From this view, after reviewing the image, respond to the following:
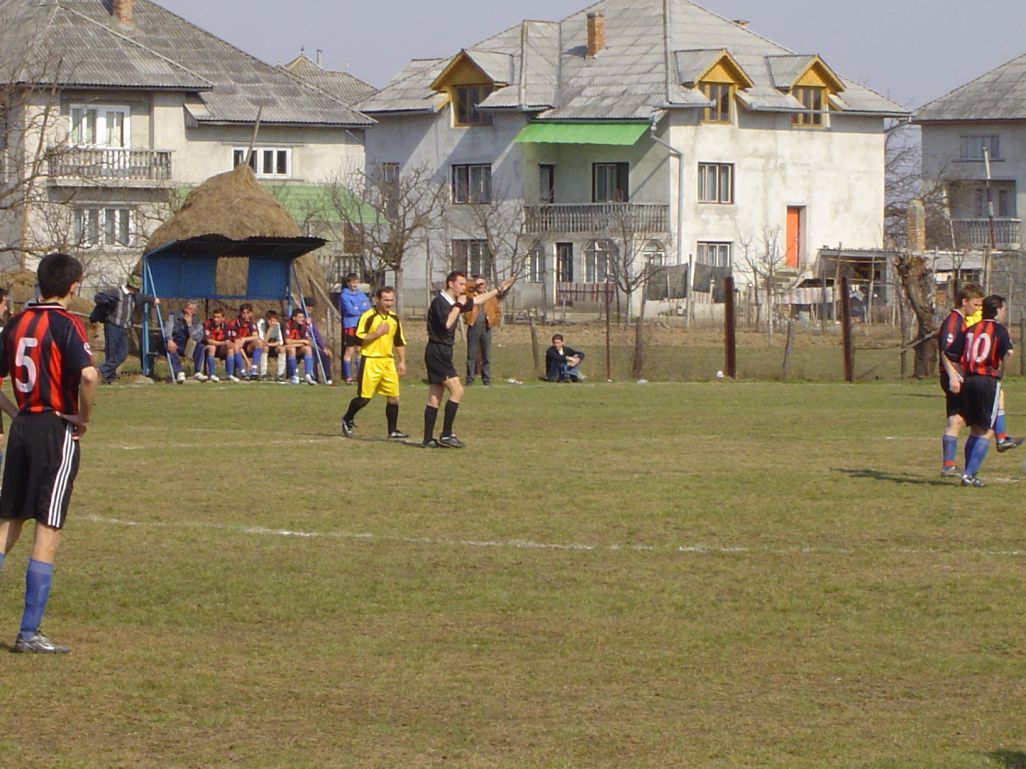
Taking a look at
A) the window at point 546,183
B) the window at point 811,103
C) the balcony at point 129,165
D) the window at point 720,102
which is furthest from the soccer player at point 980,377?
the window at point 811,103

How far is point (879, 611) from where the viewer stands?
975 cm

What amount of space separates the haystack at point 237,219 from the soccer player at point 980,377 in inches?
820

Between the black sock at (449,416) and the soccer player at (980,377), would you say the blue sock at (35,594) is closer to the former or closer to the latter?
the soccer player at (980,377)

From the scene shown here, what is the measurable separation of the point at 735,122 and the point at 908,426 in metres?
42.2

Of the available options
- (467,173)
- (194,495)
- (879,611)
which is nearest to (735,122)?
(467,173)

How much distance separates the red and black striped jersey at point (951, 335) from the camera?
15.1 m

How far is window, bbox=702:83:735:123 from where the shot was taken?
2446 inches

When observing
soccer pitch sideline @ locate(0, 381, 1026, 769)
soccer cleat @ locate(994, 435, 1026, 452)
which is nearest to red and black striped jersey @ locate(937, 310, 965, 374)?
soccer pitch sideline @ locate(0, 381, 1026, 769)

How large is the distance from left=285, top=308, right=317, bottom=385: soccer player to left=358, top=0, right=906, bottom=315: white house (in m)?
30.3

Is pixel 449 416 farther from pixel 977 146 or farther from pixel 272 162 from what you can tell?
pixel 977 146

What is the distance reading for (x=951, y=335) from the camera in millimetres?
15492

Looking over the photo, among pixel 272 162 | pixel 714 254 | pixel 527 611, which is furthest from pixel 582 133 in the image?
pixel 527 611

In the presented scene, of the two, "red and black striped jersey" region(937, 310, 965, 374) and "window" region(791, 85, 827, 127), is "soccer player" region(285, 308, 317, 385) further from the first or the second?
"window" region(791, 85, 827, 127)

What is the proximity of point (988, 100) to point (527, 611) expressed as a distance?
74.8 meters
